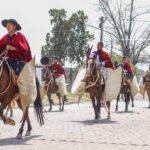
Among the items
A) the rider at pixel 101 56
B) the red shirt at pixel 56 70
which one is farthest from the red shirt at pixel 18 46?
the red shirt at pixel 56 70

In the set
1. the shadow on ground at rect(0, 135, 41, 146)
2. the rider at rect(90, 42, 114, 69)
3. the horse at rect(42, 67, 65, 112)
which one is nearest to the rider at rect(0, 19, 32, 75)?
the shadow on ground at rect(0, 135, 41, 146)

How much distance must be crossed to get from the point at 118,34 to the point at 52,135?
5091cm

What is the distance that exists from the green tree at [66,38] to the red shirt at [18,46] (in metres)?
52.8

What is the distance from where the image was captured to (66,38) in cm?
6594

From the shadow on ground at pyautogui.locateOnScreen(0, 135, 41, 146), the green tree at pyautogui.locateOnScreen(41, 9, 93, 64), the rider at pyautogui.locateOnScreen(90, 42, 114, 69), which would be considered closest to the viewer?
the shadow on ground at pyautogui.locateOnScreen(0, 135, 41, 146)

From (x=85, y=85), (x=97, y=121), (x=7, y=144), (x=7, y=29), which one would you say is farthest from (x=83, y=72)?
(x=7, y=144)

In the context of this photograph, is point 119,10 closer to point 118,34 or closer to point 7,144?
point 118,34

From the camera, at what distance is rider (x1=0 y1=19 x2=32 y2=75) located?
1230 centimetres

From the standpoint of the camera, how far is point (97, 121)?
17312 millimetres

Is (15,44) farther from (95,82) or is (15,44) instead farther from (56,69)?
(56,69)

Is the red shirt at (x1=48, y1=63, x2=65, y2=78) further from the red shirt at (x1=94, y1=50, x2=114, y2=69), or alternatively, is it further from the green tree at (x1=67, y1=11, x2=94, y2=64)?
the green tree at (x1=67, y1=11, x2=94, y2=64)

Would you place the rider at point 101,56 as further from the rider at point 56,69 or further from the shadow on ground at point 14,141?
the rider at point 56,69

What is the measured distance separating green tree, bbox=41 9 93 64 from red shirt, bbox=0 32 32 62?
5282 centimetres

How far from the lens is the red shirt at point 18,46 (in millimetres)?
12297
